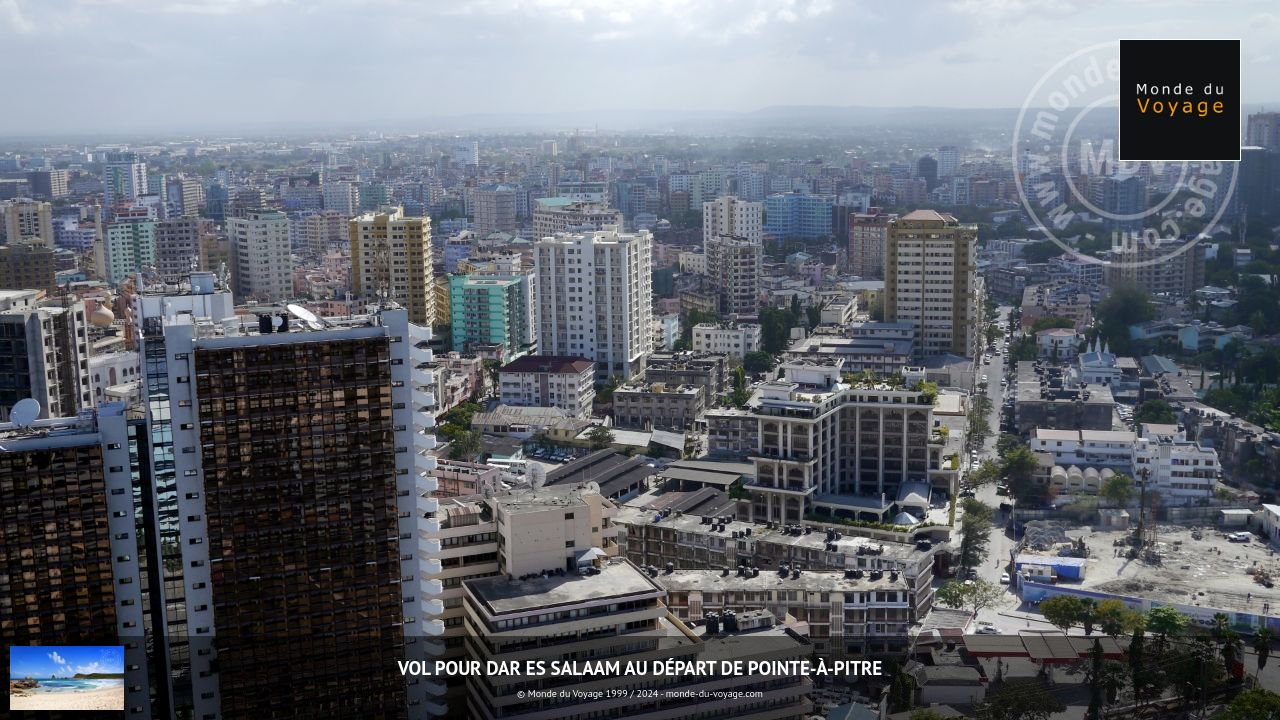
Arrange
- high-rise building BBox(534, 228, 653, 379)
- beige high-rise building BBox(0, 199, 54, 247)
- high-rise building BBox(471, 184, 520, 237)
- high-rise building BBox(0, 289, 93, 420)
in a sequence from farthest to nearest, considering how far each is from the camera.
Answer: high-rise building BBox(471, 184, 520, 237), beige high-rise building BBox(0, 199, 54, 247), high-rise building BBox(534, 228, 653, 379), high-rise building BBox(0, 289, 93, 420)

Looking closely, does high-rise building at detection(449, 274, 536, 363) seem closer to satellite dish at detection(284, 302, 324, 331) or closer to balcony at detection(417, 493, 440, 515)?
satellite dish at detection(284, 302, 324, 331)

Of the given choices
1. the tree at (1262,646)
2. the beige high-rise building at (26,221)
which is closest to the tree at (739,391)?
the tree at (1262,646)

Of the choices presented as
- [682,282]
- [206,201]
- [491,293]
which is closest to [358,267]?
[491,293]

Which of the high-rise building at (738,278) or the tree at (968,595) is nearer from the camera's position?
the tree at (968,595)

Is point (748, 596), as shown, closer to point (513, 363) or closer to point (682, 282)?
point (513, 363)

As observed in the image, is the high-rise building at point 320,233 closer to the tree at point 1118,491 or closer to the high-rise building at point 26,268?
the high-rise building at point 26,268

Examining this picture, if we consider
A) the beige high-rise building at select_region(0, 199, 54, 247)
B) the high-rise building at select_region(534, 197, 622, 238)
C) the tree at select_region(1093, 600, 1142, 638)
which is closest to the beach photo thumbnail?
the tree at select_region(1093, 600, 1142, 638)

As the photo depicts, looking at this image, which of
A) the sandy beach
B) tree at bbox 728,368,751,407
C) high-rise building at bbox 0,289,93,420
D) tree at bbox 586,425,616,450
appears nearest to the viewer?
the sandy beach
